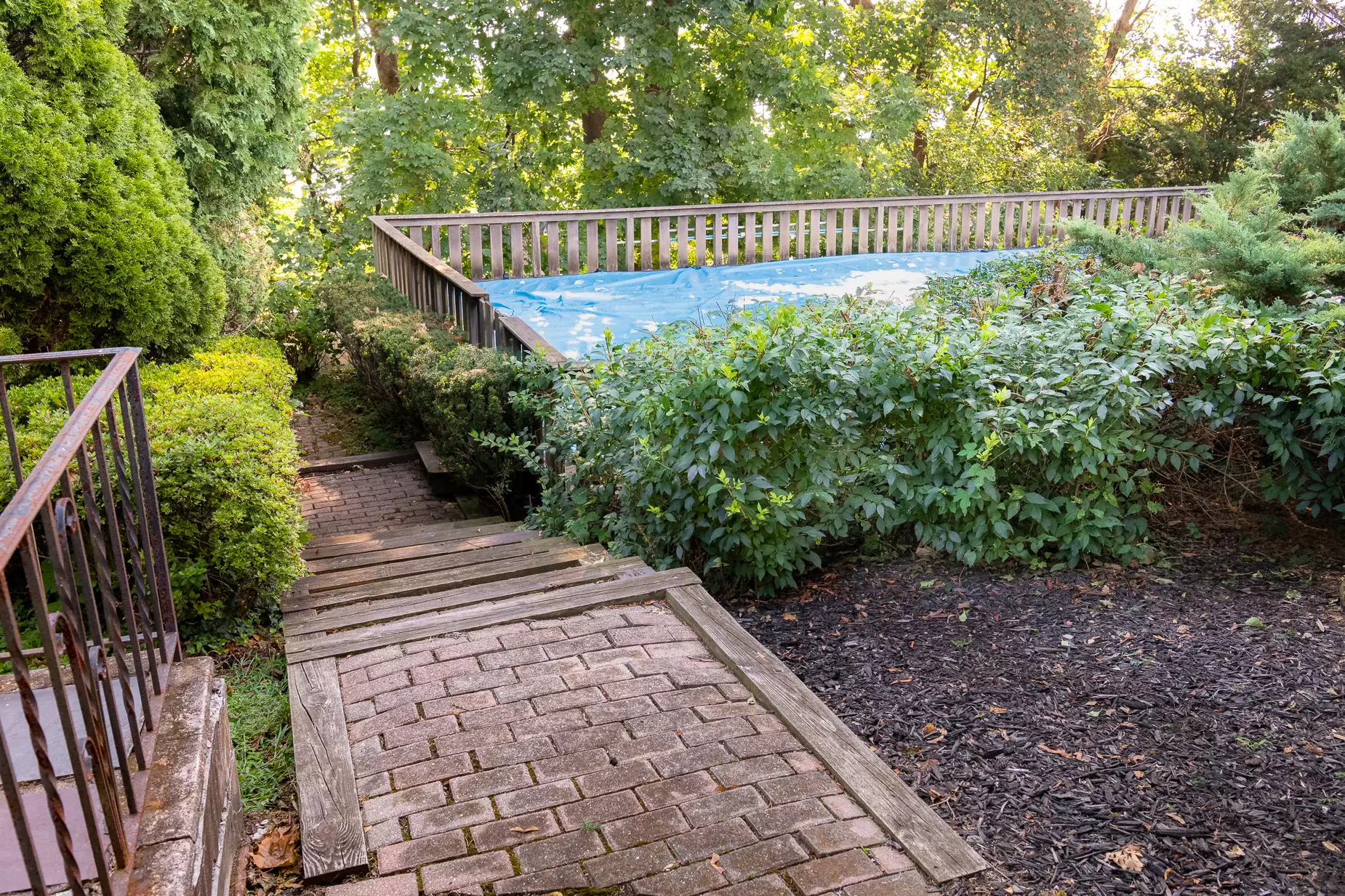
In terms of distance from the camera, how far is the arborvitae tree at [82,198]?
529 cm

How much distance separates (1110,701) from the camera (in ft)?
9.75

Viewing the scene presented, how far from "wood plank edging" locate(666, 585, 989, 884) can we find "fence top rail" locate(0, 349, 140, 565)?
1.85 metres

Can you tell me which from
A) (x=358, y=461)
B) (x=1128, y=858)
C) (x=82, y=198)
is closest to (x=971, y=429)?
(x=1128, y=858)

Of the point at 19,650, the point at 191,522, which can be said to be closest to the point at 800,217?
the point at 191,522

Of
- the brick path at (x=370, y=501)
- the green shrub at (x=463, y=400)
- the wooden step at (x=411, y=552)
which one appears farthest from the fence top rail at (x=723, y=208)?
the wooden step at (x=411, y=552)

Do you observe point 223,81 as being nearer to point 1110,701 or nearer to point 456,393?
point 456,393

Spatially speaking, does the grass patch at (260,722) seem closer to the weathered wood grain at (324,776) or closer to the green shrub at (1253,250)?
the weathered wood grain at (324,776)

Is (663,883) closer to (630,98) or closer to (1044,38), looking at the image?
(630,98)

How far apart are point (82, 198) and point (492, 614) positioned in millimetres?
3911

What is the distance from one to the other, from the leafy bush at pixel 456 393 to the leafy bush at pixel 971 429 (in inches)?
64.3

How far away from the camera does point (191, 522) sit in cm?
381

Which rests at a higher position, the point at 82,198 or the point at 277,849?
the point at 82,198

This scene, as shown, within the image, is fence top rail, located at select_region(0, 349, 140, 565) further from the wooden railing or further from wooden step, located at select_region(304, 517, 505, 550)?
the wooden railing

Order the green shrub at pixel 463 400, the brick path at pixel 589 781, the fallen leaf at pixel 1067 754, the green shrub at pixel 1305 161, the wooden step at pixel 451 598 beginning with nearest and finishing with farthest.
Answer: the brick path at pixel 589 781 → the fallen leaf at pixel 1067 754 → the wooden step at pixel 451 598 → the green shrub at pixel 463 400 → the green shrub at pixel 1305 161
